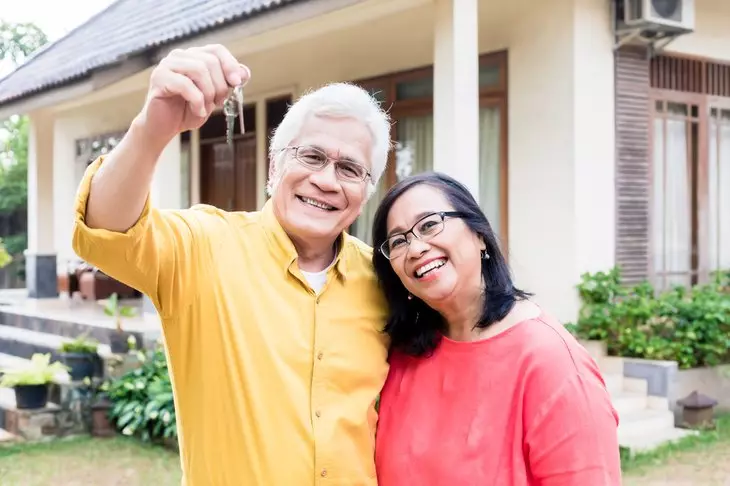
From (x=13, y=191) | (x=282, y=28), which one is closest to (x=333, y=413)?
(x=282, y=28)

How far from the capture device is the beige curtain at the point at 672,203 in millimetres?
7414

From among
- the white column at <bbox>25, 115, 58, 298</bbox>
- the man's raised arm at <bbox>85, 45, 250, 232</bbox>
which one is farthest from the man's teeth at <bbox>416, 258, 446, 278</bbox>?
the white column at <bbox>25, 115, 58, 298</bbox>

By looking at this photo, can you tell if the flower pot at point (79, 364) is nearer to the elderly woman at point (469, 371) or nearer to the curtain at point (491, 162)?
the curtain at point (491, 162)

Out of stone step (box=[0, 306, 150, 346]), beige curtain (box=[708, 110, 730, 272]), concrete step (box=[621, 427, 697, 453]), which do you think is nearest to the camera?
concrete step (box=[621, 427, 697, 453])

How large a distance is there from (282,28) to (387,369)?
545cm

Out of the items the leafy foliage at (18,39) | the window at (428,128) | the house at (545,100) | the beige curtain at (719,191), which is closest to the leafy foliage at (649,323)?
the house at (545,100)

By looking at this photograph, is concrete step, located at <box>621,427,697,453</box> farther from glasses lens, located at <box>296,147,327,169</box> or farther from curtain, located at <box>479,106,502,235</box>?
glasses lens, located at <box>296,147,327,169</box>

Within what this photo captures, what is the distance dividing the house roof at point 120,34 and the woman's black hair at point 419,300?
4578mm

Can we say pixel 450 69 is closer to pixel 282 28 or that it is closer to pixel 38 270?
pixel 282 28

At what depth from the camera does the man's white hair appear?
1.91 metres

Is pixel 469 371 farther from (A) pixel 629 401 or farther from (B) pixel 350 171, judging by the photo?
(A) pixel 629 401

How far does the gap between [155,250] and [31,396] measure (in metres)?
5.61

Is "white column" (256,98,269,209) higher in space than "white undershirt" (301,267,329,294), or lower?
higher

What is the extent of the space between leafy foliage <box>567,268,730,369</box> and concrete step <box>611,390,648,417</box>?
0.33m
